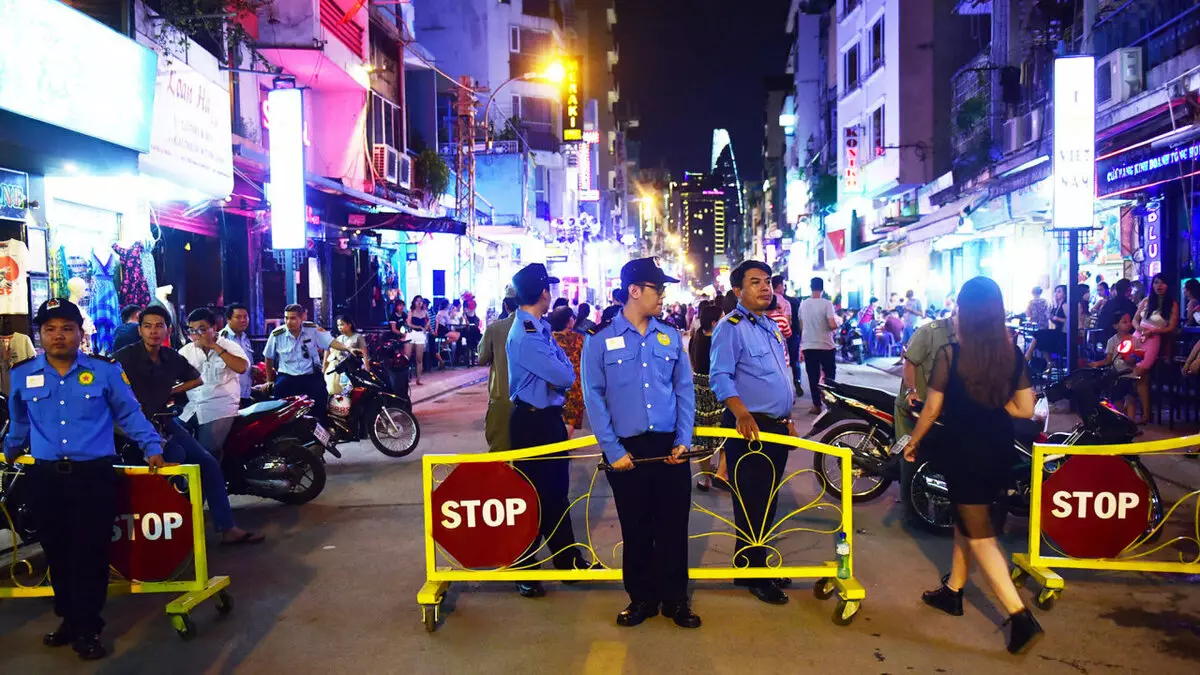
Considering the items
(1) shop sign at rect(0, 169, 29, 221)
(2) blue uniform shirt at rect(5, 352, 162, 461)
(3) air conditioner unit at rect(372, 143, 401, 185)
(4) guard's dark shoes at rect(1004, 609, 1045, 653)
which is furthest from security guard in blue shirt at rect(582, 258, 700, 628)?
(3) air conditioner unit at rect(372, 143, 401, 185)

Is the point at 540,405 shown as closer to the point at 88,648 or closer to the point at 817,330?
the point at 88,648

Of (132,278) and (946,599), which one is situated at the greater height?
(132,278)

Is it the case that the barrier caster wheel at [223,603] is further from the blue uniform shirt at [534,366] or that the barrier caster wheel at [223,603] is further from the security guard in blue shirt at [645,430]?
the security guard in blue shirt at [645,430]

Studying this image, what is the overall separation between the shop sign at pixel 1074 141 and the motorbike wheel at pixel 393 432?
8921 mm

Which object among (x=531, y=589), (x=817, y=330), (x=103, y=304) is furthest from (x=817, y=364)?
(x=103, y=304)

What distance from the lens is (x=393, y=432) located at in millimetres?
10695

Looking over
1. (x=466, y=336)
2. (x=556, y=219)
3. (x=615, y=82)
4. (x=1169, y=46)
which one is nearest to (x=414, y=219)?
(x=466, y=336)

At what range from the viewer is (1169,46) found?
13453 mm

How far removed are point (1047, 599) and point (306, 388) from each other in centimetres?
771

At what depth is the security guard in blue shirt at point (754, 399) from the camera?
5336 mm

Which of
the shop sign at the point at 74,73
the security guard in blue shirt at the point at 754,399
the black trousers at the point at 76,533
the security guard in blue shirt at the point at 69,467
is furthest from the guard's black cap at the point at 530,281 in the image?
the shop sign at the point at 74,73

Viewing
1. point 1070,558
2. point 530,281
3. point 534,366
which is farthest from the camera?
point 530,281

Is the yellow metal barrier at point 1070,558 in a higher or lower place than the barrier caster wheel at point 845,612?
higher

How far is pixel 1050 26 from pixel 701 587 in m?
17.7
